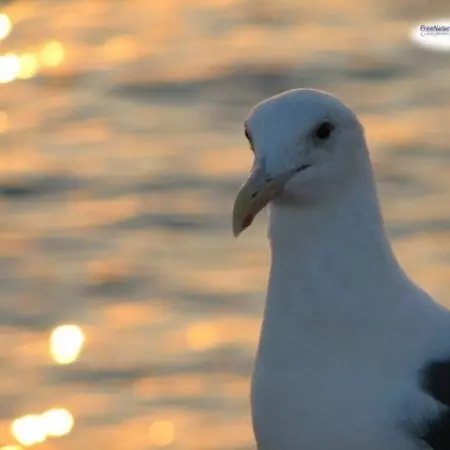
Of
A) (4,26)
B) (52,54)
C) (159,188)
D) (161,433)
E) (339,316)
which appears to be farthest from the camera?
(4,26)

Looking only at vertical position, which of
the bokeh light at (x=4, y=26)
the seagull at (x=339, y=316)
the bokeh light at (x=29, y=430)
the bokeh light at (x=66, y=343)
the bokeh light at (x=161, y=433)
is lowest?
the seagull at (x=339, y=316)

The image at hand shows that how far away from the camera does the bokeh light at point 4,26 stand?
8.28 metres

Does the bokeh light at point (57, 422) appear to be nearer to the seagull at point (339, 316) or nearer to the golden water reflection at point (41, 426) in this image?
the golden water reflection at point (41, 426)

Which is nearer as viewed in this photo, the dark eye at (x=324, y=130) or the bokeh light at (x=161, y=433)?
the dark eye at (x=324, y=130)

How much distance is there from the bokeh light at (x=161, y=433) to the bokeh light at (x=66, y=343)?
1.43 feet

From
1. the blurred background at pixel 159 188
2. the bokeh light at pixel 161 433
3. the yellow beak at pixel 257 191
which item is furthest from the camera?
the blurred background at pixel 159 188

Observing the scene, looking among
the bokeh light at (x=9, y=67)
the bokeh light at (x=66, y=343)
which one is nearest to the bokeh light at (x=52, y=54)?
the bokeh light at (x=9, y=67)

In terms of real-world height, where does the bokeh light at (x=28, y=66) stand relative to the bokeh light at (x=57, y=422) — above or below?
above

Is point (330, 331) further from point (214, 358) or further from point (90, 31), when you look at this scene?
point (90, 31)

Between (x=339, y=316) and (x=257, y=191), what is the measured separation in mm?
311

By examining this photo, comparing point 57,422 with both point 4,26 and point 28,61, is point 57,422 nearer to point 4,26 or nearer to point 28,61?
point 28,61

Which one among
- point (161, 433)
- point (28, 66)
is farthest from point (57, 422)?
point (28, 66)

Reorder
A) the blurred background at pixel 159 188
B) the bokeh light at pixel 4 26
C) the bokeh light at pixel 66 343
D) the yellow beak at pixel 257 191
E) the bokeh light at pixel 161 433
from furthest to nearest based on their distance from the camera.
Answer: the bokeh light at pixel 4 26
the bokeh light at pixel 66 343
the blurred background at pixel 159 188
the bokeh light at pixel 161 433
the yellow beak at pixel 257 191

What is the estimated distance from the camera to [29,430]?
555 centimetres
